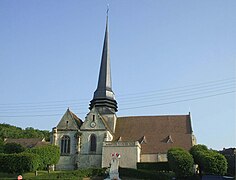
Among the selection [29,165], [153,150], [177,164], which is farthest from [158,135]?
[29,165]

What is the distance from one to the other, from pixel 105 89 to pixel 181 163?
1903 centimetres

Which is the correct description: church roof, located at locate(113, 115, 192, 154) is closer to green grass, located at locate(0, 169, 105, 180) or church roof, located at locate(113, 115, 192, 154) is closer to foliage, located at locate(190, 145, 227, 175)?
foliage, located at locate(190, 145, 227, 175)

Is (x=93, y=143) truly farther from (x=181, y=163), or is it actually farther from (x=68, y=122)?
(x=181, y=163)

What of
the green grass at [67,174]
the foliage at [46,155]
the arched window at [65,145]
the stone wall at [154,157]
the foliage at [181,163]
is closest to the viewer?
the green grass at [67,174]

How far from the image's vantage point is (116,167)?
3622 cm

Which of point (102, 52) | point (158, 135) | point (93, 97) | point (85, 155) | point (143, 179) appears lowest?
point (143, 179)

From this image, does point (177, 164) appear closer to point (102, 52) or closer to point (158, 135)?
point (158, 135)

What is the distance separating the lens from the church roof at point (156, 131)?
44.1 m

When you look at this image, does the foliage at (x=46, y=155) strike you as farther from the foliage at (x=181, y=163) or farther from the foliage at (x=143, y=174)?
the foliage at (x=181, y=163)

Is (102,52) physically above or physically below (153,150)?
above

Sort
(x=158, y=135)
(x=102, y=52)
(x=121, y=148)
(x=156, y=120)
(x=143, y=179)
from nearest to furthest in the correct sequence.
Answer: (x=143, y=179), (x=121, y=148), (x=158, y=135), (x=156, y=120), (x=102, y=52)

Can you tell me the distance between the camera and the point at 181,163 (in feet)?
117

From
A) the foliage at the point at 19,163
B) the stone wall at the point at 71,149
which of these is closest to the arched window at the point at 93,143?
the stone wall at the point at 71,149

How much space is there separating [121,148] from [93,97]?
1088 cm
